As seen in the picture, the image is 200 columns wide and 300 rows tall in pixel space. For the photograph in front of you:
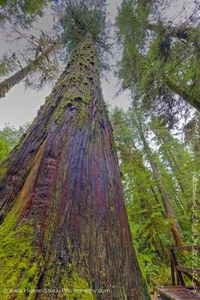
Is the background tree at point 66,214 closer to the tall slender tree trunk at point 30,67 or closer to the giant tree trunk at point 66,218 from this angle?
the giant tree trunk at point 66,218

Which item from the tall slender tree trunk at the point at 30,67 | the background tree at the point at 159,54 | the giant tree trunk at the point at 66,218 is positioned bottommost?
the giant tree trunk at the point at 66,218

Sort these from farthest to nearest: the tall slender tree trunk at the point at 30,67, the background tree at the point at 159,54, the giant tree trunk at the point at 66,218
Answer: the tall slender tree trunk at the point at 30,67
the background tree at the point at 159,54
the giant tree trunk at the point at 66,218

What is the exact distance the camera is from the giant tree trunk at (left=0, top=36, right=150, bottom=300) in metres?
0.73

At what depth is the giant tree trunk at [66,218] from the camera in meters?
0.73

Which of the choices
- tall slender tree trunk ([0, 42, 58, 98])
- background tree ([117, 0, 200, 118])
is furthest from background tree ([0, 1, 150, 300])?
tall slender tree trunk ([0, 42, 58, 98])

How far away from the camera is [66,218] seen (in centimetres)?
92

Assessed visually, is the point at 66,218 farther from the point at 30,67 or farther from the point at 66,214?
the point at 30,67

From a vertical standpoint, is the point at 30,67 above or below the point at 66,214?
above

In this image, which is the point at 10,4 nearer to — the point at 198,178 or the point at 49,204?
the point at 49,204

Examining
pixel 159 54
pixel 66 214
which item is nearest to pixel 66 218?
pixel 66 214

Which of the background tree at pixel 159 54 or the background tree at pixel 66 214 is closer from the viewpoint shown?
the background tree at pixel 66 214

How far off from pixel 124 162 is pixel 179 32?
14.0 ft

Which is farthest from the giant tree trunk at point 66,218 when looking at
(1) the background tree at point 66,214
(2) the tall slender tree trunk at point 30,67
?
(2) the tall slender tree trunk at point 30,67

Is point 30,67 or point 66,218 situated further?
point 30,67
